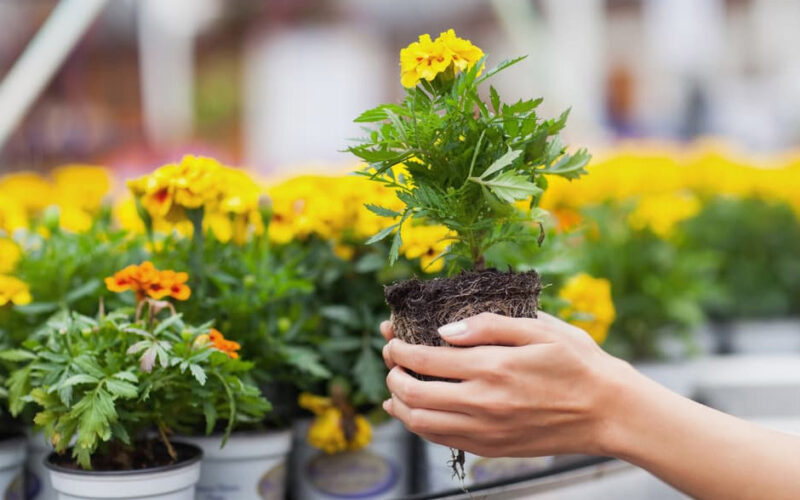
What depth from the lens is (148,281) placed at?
1025 mm

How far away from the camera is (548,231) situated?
1.44 metres

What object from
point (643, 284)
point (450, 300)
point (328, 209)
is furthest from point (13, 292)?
point (643, 284)

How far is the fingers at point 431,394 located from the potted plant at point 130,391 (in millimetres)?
244

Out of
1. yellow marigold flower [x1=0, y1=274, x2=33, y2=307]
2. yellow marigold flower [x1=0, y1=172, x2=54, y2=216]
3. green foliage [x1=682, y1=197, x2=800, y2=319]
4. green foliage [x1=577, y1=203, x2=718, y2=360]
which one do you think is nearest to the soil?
yellow marigold flower [x1=0, y1=274, x2=33, y2=307]

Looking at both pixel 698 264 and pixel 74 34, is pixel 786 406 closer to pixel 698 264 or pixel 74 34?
pixel 698 264

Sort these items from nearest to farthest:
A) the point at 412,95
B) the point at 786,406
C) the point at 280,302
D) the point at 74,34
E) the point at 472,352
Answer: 1. the point at 472,352
2. the point at 412,95
3. the point at 280,302
4. the point at 74,34
5. the point at 786,406

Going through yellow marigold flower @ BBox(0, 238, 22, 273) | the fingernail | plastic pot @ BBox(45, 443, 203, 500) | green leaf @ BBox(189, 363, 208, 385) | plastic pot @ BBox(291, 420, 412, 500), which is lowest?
plastic pot @ BBox(291, 420, 412, 500)

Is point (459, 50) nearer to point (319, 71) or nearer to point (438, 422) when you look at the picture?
point (438, 422)

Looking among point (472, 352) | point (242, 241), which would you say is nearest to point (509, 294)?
point (472, 352)

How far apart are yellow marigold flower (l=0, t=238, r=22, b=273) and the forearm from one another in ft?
2.82

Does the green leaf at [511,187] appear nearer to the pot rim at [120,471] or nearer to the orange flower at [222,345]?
the orange flower at [222,345]

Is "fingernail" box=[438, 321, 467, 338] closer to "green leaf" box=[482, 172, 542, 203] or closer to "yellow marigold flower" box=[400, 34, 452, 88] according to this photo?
"green leaf" box=[482, 172, 542, 203]

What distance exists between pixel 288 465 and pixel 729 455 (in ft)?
2.43

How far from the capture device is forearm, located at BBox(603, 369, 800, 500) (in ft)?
2.74
